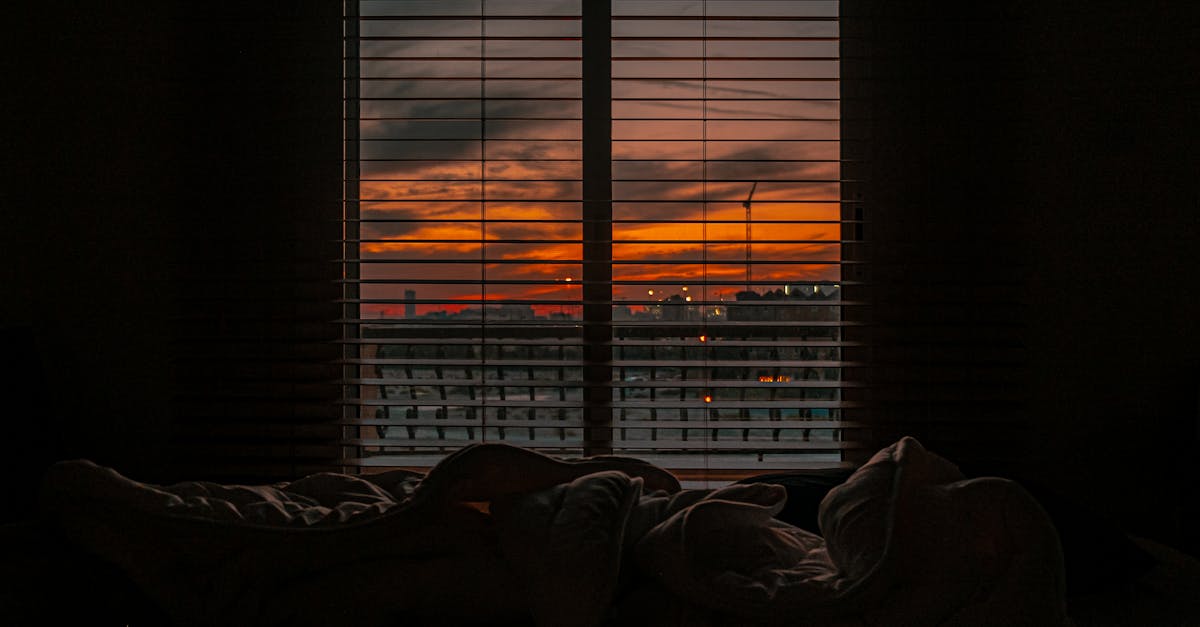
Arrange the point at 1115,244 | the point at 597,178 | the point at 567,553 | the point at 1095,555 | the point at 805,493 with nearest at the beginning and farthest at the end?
the point at 567,553, the point at 1095,555, the point at 805,493, the point at 1115,244, the point at 597,178

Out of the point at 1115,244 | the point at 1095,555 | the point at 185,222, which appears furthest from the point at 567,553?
the point at 1115,244

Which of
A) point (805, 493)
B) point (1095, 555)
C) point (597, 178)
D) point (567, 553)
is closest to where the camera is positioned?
point (567, 553)

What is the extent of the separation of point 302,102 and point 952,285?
2266 mm

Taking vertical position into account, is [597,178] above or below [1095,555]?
above

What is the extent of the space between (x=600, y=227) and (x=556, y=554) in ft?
6.88

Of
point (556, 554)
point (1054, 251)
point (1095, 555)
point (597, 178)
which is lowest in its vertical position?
point (1095, 555)

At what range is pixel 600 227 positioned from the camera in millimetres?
3016

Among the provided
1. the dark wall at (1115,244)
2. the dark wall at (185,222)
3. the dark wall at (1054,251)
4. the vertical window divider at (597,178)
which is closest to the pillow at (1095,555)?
the dark wall at (1054,251)

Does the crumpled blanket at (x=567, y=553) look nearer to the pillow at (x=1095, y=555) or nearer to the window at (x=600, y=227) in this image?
the pillow at (x=1095, y=555)

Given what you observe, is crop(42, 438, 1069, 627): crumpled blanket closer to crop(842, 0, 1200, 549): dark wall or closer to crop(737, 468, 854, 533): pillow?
crop(737, 468, 854, 533): pillow

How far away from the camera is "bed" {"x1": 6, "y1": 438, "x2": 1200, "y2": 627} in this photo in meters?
0.99

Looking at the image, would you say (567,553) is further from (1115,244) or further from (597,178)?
(1115,244)

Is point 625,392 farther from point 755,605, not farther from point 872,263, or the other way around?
point 755,605

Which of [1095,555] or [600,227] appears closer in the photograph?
[1095,555]
